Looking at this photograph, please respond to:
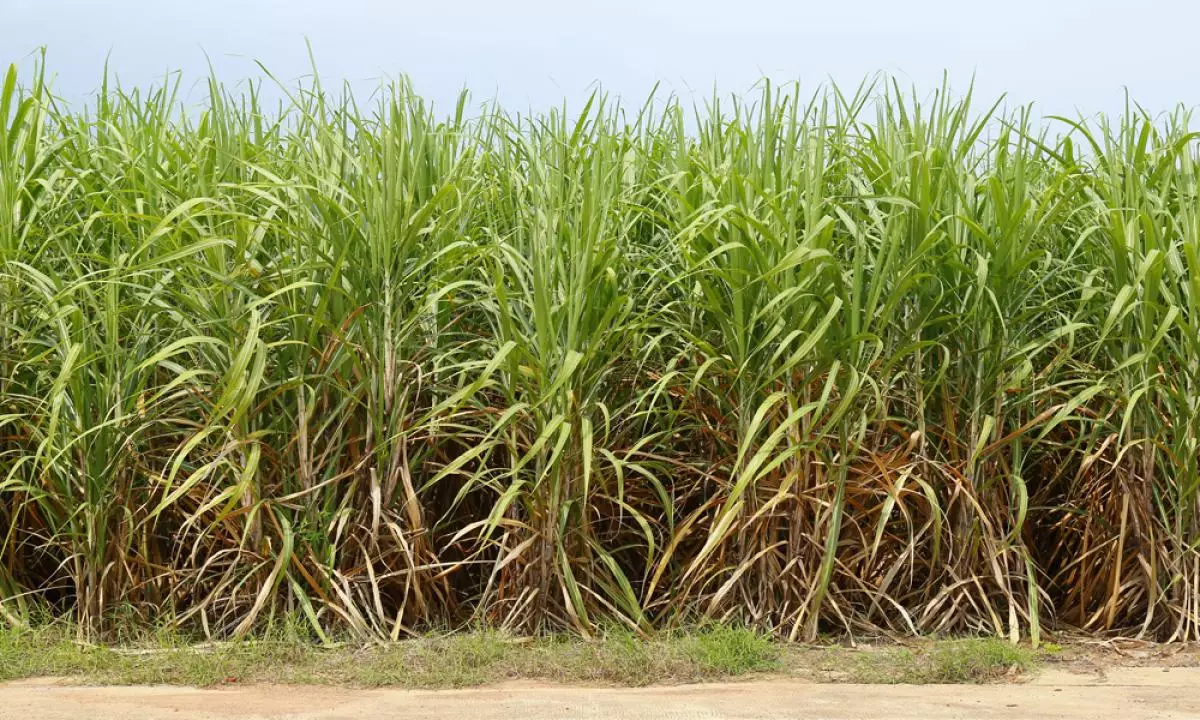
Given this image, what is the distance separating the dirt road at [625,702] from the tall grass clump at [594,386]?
455 millimetres

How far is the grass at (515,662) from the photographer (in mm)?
3516

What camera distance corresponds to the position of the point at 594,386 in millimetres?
3828

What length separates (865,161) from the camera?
4.25 m

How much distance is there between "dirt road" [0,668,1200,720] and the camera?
313 cm

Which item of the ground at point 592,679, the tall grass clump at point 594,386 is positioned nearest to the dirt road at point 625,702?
the ground at point 592,679

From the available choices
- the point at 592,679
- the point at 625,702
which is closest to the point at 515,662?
the point at 592,679

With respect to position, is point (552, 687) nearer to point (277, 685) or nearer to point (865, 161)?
point (277, 685)

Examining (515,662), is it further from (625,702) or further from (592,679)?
(625,702)

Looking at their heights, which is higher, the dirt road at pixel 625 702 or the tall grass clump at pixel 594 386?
the tall grass clump at pixel 594 386

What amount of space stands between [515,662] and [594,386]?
819 millimetres

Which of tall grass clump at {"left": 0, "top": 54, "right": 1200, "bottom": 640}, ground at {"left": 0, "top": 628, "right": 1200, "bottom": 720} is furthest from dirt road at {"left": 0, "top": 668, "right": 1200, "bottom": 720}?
tall grass clump at {"left": 0, "top": 54, "right": 1200, "bottom": 640}

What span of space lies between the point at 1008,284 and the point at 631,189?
1213 millimetres

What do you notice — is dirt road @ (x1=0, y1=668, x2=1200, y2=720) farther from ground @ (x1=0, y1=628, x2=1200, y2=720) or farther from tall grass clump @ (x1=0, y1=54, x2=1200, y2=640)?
tall grass clump @ (x1=0, y1=54, x2=1200, y2=640)

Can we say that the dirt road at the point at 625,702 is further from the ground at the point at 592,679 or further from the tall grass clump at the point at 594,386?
the tall grass clump at the point at 594,386
